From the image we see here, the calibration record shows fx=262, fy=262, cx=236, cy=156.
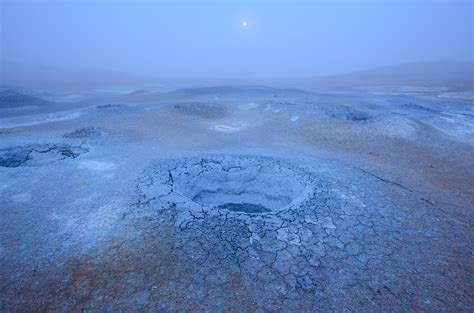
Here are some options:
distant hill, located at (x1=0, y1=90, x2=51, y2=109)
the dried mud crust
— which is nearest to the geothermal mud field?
the dried mud crust

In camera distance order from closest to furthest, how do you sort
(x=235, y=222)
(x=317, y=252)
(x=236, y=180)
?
1. (x=317, y=252)
2. (x=235, y=222)
3. (x=236, y=180)

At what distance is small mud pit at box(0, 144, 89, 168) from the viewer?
6.38 m

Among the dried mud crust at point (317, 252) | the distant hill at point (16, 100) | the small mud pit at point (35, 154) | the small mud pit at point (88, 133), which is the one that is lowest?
the dried mud crust at point (317, 252)

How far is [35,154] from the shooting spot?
6586 mm

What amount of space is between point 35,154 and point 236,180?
514cm

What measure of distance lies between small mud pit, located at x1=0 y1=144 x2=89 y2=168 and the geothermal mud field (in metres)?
0.05

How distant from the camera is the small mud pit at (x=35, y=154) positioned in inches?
251

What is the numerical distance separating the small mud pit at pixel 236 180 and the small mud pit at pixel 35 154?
108 inches

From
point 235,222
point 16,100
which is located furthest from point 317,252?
point 16,100

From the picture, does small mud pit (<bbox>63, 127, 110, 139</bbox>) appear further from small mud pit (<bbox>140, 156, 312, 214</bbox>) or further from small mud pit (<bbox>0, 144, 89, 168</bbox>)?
small mud pit (<bbox>140, 156, 312, 214</bbox>)

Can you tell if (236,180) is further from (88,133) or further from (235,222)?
(88,133)

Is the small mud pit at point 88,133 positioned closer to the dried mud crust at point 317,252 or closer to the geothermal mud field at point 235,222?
the geothermal mud field at point 235,222

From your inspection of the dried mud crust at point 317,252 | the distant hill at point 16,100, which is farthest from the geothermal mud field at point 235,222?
the distant hill at point 16,100

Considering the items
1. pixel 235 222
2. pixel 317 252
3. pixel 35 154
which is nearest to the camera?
pixel 317 252
